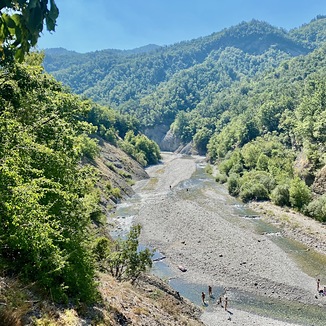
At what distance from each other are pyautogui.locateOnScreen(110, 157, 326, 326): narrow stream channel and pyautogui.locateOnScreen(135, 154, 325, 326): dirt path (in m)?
0.98

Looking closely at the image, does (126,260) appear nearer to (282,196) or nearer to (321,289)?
(321,289)

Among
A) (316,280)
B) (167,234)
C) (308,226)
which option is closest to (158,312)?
(316,280)

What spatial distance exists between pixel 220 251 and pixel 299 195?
2624 centimetres

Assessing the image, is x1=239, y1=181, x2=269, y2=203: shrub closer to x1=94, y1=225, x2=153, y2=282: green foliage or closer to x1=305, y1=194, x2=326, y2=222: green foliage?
x1=305, y1=194, x2=326, y2=222: green foliage

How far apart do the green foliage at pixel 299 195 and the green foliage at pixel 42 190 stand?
2079 inches

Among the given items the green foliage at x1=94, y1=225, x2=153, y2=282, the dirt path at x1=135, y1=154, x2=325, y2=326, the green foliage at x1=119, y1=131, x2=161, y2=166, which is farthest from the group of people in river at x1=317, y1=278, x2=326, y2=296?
the green foliage at x1=119, y1=131, x2=161, y2=166

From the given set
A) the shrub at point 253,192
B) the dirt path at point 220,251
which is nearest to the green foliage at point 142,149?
the dirt path at point 220,251

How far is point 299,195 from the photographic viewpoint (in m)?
68.7

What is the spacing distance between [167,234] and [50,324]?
4567 cm

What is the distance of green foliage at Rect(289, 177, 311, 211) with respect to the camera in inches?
2682

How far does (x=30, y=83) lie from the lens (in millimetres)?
19438

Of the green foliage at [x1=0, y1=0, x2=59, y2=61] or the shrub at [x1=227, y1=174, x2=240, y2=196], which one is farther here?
the shrub at [x1=227, y1=174, x2=240, y2=196]

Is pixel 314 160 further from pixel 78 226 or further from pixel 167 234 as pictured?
pixel 78 226

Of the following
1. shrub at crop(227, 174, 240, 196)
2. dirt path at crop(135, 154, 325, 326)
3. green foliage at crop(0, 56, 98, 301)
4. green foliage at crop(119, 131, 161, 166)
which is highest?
green foliage at crop(119, 131, 161, 166)
